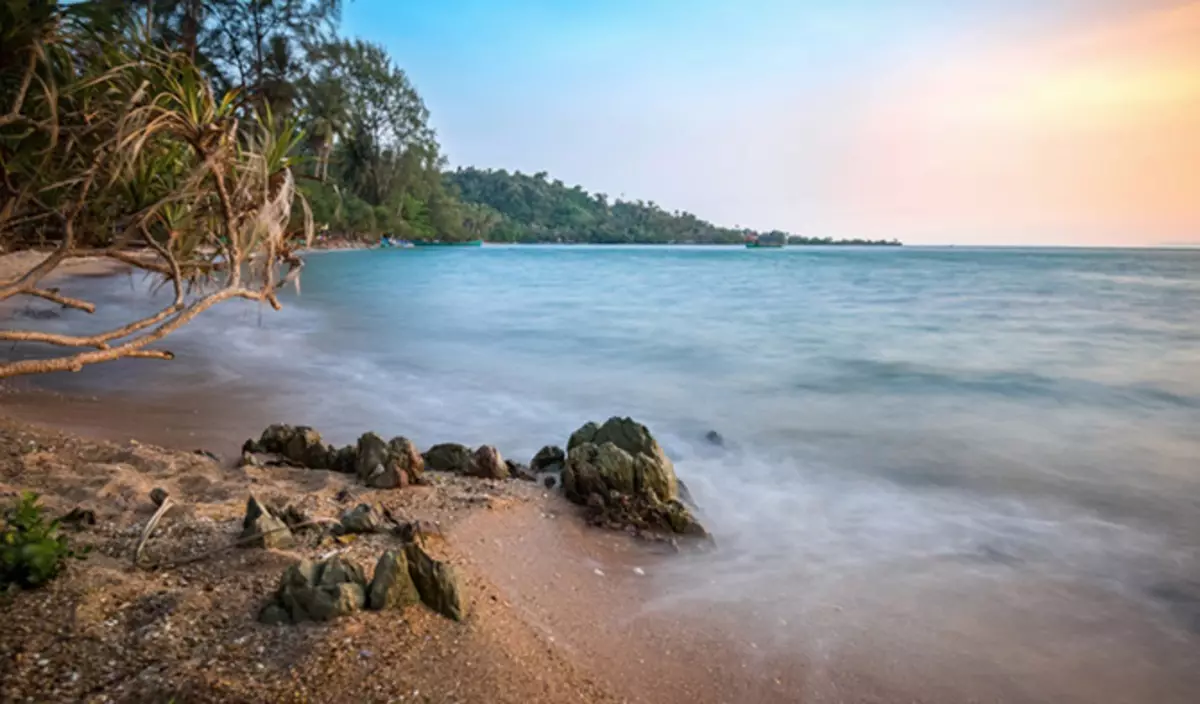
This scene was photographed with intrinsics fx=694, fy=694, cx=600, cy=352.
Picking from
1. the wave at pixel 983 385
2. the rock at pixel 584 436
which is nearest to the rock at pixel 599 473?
the rock at pixel 584 436

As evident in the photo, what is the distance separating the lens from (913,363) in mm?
12406

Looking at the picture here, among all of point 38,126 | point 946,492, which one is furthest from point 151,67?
point 946,492

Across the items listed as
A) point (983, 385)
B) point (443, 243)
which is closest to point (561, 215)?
point (443, 243)

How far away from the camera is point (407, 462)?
4.51 m

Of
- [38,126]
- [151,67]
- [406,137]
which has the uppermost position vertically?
[406,137]

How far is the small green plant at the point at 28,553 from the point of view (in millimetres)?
2305

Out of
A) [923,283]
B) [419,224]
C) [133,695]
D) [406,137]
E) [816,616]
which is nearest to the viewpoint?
[133,695]

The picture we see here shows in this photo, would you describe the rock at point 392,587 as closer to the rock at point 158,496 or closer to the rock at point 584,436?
the rock at point 158,496

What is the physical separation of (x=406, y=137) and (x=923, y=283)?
47.8 metres

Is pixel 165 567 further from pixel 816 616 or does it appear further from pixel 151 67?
pixel 816 616

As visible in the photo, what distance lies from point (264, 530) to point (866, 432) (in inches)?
265

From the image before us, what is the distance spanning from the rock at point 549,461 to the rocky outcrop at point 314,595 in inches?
110

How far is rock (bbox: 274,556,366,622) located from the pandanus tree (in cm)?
136

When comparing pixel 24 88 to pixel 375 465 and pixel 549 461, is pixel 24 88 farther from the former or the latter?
pixel 549 461
